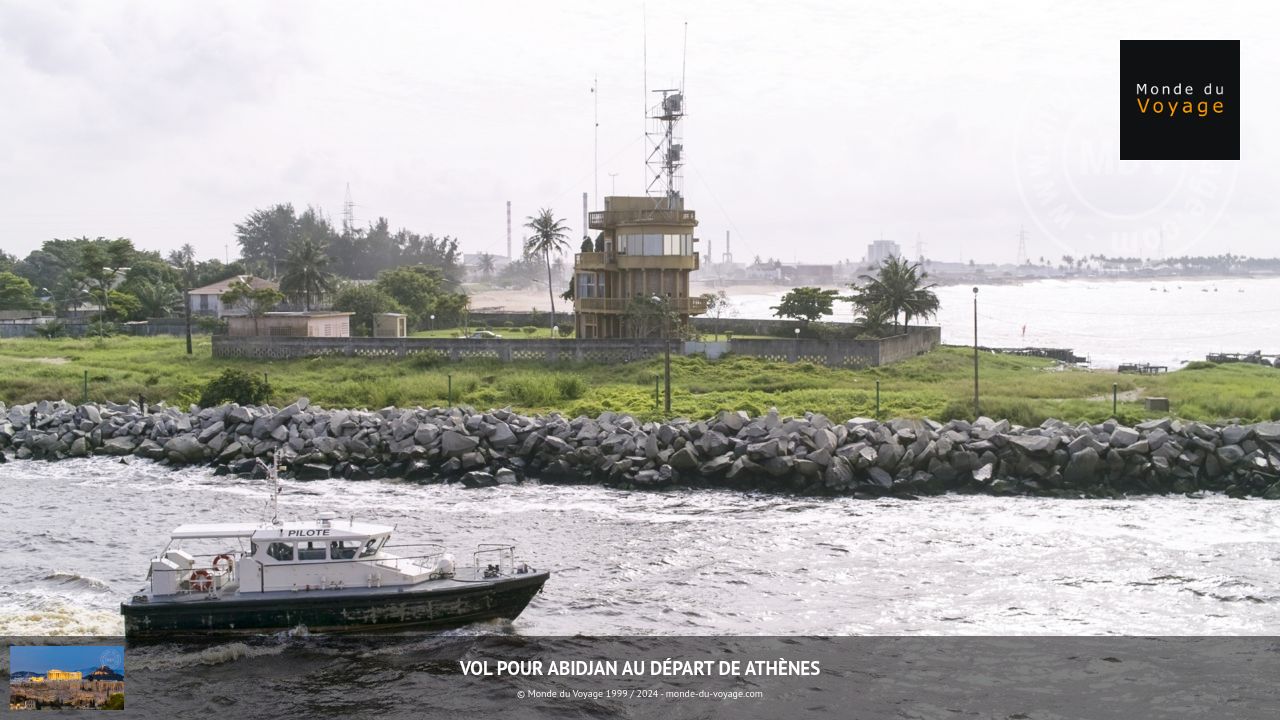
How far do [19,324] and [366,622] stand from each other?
90.5m

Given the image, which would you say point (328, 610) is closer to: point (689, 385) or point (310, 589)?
point (310, 589)

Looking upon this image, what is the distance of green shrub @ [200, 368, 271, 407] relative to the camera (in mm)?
58969

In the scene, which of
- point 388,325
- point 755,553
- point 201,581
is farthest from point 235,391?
point 755,553

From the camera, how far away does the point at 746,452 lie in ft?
149

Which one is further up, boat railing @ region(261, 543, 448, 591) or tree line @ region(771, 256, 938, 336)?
tree line @ region(771, 256, 938, 336)

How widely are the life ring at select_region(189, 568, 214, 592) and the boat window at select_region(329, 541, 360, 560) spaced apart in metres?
2.91

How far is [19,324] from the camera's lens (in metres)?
104

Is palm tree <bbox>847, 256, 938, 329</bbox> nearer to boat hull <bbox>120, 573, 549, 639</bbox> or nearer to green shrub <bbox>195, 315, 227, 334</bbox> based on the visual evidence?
green shrub <bbox>195, 315, 227, 334</bbox>

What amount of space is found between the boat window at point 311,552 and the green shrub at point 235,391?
3225cm

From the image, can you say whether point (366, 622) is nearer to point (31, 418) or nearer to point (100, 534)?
point (100, 534)

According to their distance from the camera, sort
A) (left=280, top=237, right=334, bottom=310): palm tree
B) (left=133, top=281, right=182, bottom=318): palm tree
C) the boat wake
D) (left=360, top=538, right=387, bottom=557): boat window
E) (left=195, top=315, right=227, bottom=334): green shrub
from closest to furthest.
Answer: (left=360, top=538, right=387, bottom=557): boat window < the boat wake < (left=195, top=315, right=227, bottom=334): green shrub < (left=280, top=237, right=334, bottom=310): palm tree < (left=133, top=281, right=182, bottom=318): palm tree

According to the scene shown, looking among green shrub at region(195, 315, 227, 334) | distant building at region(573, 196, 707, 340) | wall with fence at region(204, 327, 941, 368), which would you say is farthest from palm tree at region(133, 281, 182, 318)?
distant building at region(573, 196, 707, 340)

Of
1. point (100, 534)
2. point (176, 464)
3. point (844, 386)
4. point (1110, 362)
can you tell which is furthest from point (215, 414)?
point (1110, 362)

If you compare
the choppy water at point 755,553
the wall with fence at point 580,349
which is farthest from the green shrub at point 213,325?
the choppy water at point 755,553
